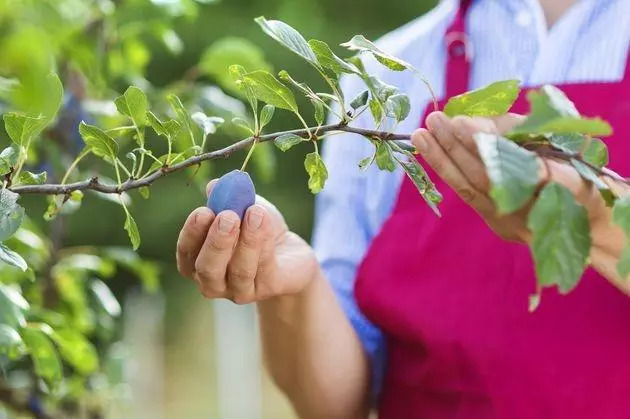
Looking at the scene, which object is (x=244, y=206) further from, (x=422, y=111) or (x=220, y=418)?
(x=220, y=418)

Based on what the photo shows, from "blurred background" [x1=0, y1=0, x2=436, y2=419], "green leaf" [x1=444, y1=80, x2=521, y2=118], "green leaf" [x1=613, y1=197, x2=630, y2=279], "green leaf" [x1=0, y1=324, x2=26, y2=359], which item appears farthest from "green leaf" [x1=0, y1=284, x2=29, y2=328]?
"blurred background" [x1=0, y1=0, x2=436, y2=419]

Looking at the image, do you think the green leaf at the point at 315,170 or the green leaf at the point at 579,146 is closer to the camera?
the green leaf at the point at 579,146

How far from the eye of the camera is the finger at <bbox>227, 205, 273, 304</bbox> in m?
0.79

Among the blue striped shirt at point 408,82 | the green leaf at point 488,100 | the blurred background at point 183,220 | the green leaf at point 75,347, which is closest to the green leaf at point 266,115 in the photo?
the green leaf at point 488,100

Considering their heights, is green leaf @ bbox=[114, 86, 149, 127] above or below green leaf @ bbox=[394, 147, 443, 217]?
above

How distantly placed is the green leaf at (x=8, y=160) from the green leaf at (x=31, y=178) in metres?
0.01

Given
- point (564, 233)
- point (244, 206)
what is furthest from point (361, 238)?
point (564, 233)

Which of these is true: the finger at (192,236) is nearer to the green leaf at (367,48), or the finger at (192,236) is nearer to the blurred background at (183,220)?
the green leaf at (367,48)

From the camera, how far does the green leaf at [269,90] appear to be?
0.69 metres

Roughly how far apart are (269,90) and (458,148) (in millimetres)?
127

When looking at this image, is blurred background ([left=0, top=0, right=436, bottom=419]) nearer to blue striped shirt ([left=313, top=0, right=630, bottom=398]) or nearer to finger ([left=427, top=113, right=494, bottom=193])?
blue striped shirt ([left=313, top=0, right=630, bottom=398])

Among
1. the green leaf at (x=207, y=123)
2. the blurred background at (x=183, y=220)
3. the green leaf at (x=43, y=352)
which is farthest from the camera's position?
the blurred background at (x=183, y=220)

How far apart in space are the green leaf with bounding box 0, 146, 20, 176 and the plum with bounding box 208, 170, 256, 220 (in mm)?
148

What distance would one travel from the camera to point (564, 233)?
538 mm
